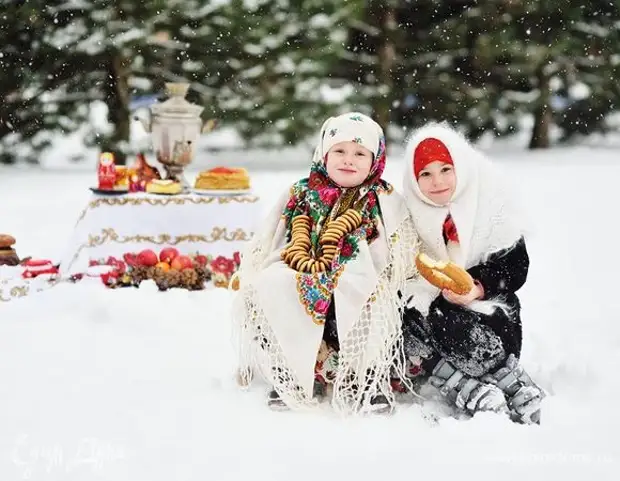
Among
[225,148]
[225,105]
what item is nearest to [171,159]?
[225,105]

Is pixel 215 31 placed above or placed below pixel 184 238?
above

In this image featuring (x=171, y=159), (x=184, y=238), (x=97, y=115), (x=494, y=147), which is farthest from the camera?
(x=494, y=147)

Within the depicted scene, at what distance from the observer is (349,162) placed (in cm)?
295

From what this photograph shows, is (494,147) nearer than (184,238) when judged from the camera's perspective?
No

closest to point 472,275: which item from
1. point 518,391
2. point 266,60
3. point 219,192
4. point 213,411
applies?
point 518,391

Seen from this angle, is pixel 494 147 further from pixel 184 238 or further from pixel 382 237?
pixel 382 237

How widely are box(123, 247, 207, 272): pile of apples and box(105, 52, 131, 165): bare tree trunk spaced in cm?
536

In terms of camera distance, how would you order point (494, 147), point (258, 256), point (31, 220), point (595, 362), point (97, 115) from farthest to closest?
point (494, 147), point (97, 115), point (31, 220), point (595, 362), point (258, 256)

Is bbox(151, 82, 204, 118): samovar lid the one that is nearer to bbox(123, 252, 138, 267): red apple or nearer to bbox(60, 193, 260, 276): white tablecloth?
bbox(60, 193, 260, 276): white tablecloth

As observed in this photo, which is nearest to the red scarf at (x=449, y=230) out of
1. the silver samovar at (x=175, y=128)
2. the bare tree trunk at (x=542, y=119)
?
the silver samovar at (x=175, y=128)

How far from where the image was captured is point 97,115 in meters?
11.1

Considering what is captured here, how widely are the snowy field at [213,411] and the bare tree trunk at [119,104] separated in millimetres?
5787

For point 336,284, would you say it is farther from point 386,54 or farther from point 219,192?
point 386,54

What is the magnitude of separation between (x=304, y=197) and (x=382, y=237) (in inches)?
14.2
